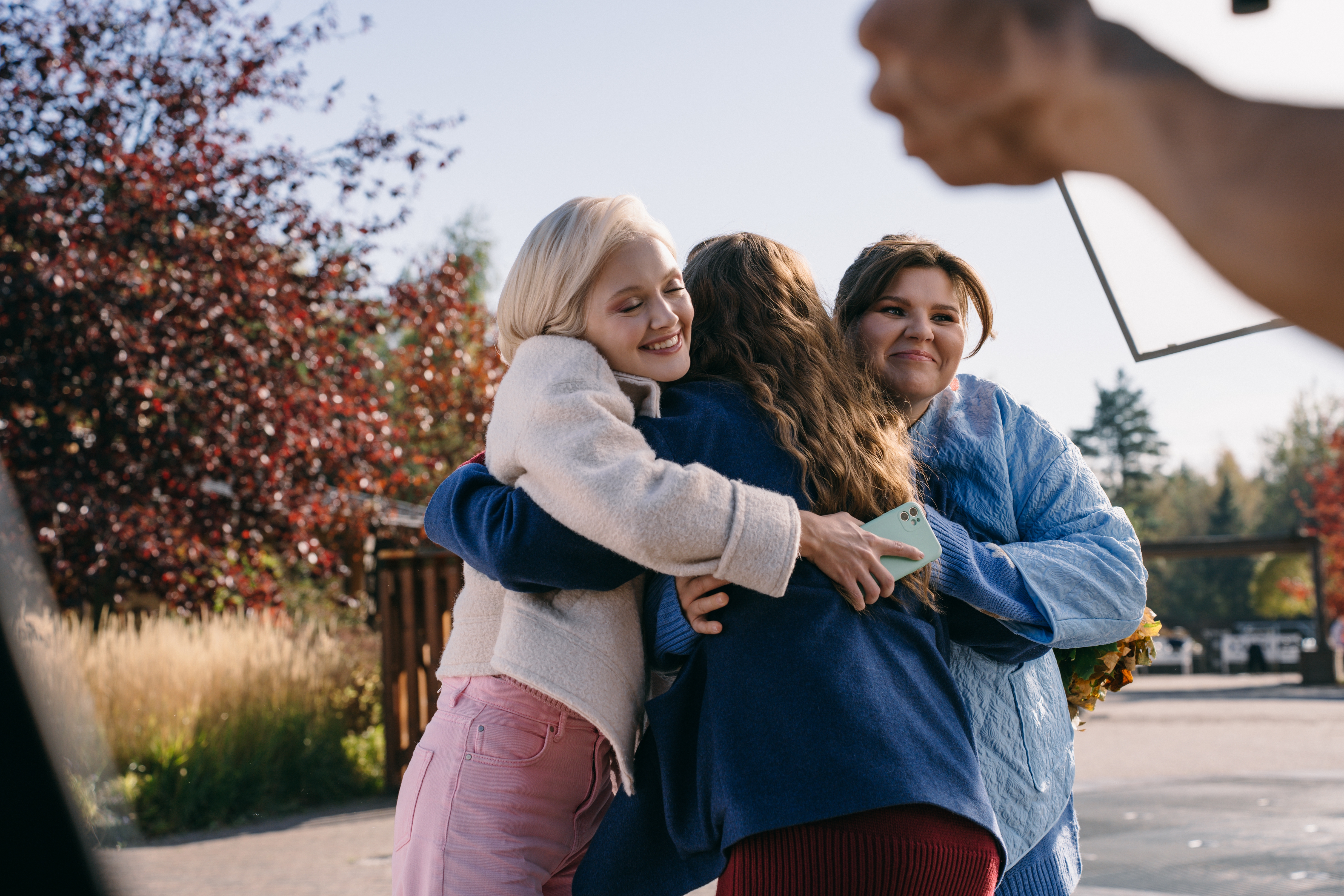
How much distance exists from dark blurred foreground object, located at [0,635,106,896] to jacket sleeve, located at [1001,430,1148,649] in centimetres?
211

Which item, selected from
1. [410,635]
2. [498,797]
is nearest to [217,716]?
[410,635]

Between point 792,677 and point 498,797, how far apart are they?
0.59 m

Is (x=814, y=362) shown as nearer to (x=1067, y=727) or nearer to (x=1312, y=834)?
(x=1067, y=727)

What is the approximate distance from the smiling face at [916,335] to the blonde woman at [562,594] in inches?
18.2

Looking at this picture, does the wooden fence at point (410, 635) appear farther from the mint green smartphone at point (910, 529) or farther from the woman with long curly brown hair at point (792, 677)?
the mint green smartphone at point (910, 529)

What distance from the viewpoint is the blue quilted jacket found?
6.00ft

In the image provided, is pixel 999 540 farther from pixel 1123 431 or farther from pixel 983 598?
pixel 1123 431

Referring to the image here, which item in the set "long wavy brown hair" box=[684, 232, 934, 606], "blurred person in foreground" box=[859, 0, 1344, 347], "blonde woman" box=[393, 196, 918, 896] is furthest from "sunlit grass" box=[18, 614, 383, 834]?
"blurred person in foreground" box=[859, 0, 1344, 347]

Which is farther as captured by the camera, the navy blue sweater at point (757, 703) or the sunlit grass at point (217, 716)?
the sunlit grass at point (217, 716)

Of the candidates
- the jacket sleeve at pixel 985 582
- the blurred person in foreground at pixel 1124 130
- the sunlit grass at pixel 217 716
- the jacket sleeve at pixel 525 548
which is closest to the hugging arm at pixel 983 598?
the jacket sleeve at pixel 985 582

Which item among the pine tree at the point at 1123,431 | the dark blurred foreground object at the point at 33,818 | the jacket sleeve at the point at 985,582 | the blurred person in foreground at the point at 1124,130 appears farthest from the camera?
the pine tree at the point at 1123,431

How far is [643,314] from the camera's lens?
5.84 feet

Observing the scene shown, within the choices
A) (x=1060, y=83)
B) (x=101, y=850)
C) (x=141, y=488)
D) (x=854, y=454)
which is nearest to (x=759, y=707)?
(x=854, y=454)

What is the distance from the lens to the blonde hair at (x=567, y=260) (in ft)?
5.97
